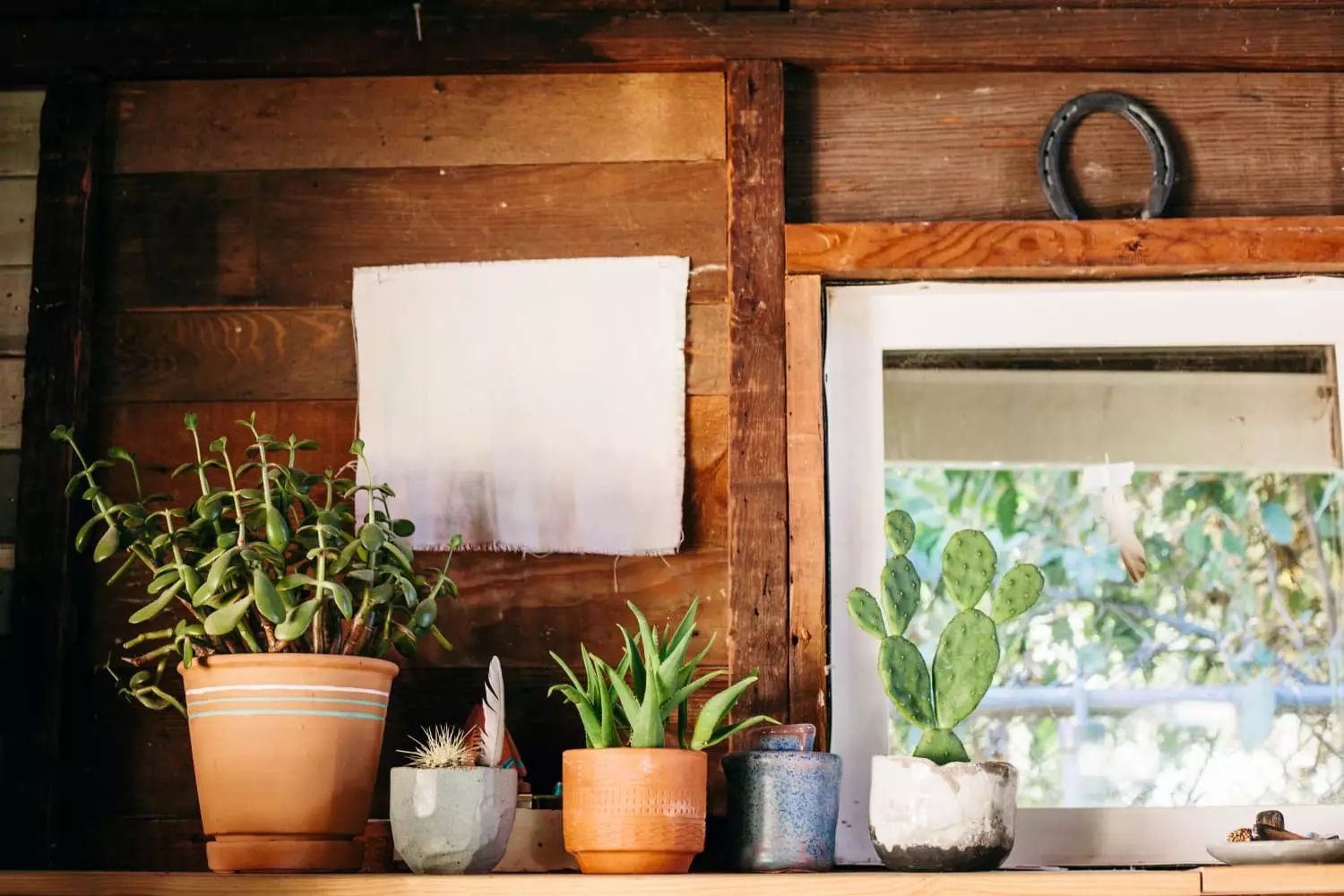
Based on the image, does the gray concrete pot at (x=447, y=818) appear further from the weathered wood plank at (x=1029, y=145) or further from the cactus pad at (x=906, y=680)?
the weathered wood plank at (x=1029, y=145)

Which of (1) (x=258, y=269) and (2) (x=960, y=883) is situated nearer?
(2) (x=960, y=883)

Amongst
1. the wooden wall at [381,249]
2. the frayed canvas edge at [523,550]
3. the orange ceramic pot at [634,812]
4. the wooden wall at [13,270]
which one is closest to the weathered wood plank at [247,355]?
the wooden wall at [381,249]

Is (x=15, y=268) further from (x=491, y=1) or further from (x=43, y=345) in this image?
(x=491, y=1)

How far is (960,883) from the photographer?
154 cm

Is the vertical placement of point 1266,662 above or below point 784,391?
below

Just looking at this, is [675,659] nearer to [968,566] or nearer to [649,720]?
[649,720]

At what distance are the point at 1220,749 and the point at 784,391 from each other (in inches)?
28.1

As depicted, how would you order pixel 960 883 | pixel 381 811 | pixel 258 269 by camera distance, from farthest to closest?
1. pixel 258 269
2. pixel 381 811
3. pixel 960 883

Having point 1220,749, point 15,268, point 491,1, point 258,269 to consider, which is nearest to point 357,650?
point 258,269

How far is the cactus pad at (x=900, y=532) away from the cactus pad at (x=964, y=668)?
0.34 feet

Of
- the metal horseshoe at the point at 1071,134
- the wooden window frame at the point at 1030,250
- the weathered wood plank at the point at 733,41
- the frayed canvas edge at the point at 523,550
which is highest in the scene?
the weathered wood plank at the point at 733,41

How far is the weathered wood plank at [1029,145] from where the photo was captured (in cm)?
202

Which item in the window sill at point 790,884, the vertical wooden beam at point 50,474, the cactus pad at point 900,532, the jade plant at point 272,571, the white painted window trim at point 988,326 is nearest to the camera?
the window sill at point 790,884

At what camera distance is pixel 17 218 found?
6.70ft
